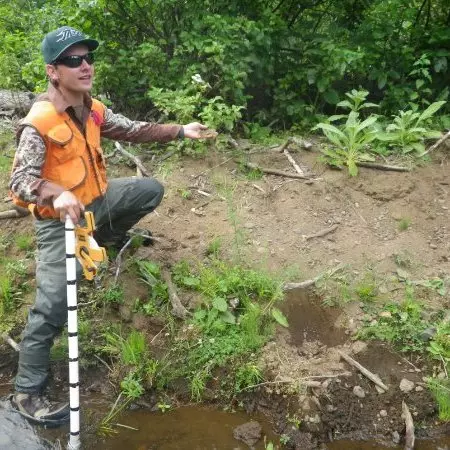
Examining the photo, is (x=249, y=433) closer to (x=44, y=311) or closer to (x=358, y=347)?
(x=358, y=347)

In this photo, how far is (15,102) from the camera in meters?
7.52

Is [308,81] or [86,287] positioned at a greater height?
[308,81]

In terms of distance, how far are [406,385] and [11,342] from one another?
3173 millimetres

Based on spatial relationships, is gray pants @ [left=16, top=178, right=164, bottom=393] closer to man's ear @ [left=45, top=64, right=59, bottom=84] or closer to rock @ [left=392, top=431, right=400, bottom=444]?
man's ear @ [left=45, top=64, right=59, bottom=84]

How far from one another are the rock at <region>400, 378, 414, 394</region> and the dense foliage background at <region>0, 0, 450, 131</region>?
3.43m

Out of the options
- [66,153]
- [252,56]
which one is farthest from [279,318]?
[252,56]

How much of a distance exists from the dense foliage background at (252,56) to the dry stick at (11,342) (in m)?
2.99

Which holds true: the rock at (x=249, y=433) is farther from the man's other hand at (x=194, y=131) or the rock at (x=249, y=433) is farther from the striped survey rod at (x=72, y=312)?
the man's other hand at (x=194, y=131)

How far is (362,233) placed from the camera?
18.3 ft

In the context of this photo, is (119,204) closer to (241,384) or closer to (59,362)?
(59,362)

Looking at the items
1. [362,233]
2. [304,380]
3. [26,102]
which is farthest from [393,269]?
[26,102]

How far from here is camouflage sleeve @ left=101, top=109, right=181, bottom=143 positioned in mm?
4746

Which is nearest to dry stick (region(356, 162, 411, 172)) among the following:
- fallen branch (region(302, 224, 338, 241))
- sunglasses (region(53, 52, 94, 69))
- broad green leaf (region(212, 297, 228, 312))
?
fallen branch (region(302, 224, 338, 241))

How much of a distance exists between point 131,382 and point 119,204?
148 centimetres
